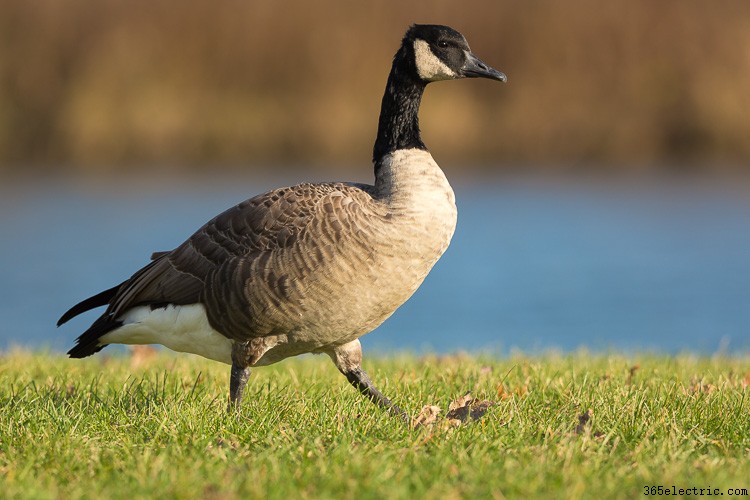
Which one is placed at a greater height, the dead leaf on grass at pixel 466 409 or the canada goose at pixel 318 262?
the canada goose at pixel 318 262

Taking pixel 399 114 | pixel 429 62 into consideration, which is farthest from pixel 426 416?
pixel 429 62

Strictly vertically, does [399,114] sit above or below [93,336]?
above

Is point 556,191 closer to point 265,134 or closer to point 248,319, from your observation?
point 265,134

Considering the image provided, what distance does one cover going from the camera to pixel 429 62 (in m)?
6.75

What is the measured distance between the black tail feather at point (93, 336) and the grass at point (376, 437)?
269 millimetres

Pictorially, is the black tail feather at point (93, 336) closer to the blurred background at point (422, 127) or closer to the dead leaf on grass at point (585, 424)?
the dead leaf on grass at point (585, 424)

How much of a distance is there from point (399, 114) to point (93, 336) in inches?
104

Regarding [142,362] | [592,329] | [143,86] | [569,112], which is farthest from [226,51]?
[142,362]

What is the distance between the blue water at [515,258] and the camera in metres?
20.4

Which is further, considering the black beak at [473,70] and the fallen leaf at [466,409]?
the black beak at [473,70]

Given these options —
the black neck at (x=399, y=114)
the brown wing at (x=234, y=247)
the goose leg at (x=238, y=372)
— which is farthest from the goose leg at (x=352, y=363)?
the black neck at (x=399, y=114)

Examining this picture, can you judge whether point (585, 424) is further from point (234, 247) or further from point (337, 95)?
point (337, 95)

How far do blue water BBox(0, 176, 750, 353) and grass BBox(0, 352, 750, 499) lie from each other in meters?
8.31

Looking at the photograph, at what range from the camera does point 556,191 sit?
35812 millimetres
